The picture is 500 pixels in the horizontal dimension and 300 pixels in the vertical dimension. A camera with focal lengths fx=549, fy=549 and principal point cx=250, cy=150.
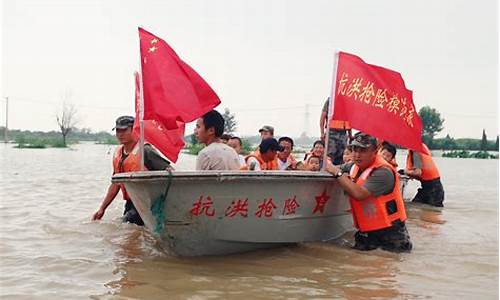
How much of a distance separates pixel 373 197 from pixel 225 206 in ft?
5.14

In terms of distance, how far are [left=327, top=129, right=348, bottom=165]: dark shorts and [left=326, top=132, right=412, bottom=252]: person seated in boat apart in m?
3.21

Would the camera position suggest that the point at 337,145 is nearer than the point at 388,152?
No

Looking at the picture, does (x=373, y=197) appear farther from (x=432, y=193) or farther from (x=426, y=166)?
(x=432, y=193)

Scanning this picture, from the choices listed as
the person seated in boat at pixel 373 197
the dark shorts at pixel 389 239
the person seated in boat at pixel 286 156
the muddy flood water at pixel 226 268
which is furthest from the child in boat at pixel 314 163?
the dark shorts at pixel 389 239

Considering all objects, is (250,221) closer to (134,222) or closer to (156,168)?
(156,168)

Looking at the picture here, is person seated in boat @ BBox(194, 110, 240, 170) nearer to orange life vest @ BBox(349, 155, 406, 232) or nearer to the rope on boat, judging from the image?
the rope on boat

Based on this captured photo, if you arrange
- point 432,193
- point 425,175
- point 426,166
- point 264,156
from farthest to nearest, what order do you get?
point 432,193 → point 425,175 → point 426,166 → point 264,156

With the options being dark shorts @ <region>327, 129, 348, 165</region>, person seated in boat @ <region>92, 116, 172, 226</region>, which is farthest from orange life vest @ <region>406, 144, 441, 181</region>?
person seated in boat @ <region>92, 116, 172, 226</region>

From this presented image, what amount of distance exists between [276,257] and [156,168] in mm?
1487

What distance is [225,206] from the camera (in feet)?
15.5

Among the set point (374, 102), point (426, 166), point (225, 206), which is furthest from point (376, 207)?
point (426, 166)

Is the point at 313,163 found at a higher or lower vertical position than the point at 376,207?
higher

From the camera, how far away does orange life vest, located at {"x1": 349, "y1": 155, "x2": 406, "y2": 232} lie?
5.40m

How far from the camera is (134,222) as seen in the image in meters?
6.53
